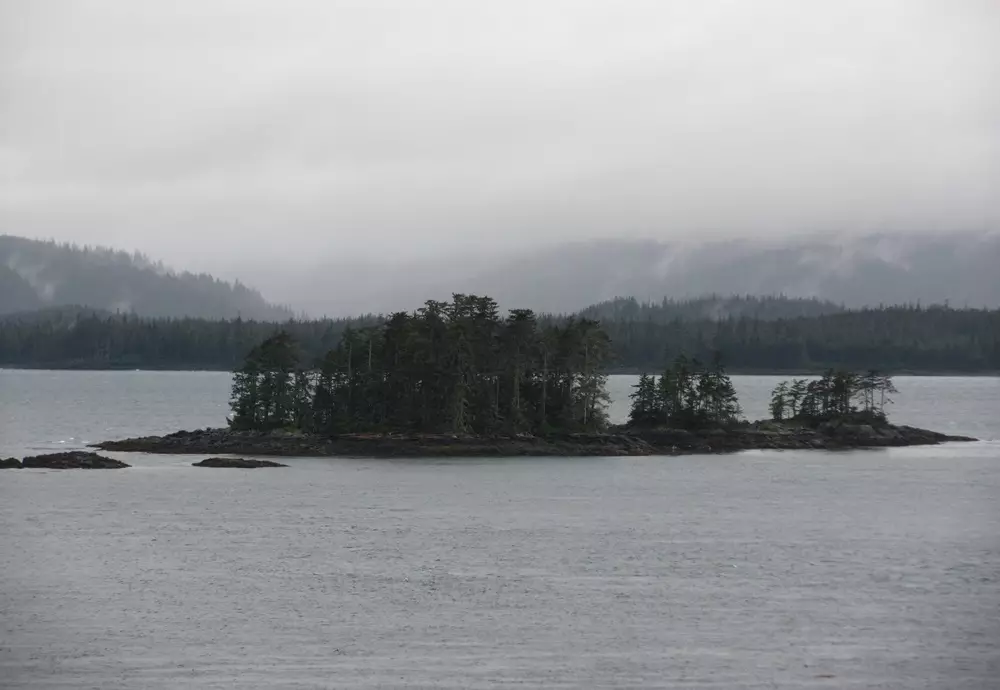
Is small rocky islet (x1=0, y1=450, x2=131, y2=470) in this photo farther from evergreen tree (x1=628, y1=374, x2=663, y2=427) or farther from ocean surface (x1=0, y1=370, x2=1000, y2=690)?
evergreen tree (x1=628, y1=374, x2=663, y2=427)

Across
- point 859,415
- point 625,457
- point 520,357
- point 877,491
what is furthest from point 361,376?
point 859,415

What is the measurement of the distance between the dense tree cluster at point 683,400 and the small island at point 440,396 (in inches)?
20.1

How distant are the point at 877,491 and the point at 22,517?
6048 centimetres

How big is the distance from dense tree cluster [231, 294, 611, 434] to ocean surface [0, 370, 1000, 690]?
25.3m

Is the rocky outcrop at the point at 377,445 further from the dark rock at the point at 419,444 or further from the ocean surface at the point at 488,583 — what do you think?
the ocean surface at the point at 488,583

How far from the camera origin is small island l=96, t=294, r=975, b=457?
11500 cm

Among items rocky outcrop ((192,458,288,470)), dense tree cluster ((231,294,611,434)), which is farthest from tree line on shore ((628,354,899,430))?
rocky outcrop ((192,458,288,470))

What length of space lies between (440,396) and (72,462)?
1424 inches

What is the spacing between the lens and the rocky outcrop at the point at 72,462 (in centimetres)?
9581

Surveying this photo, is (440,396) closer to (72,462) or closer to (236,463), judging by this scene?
(236,463)

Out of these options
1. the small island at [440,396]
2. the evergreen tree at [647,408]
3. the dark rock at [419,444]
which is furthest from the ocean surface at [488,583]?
the evergreen tree at [647,408]

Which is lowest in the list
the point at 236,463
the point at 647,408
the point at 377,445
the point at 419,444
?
the point at 236,463

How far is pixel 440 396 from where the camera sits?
11731 cm

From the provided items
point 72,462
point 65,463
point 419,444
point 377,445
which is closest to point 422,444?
point 419,444
